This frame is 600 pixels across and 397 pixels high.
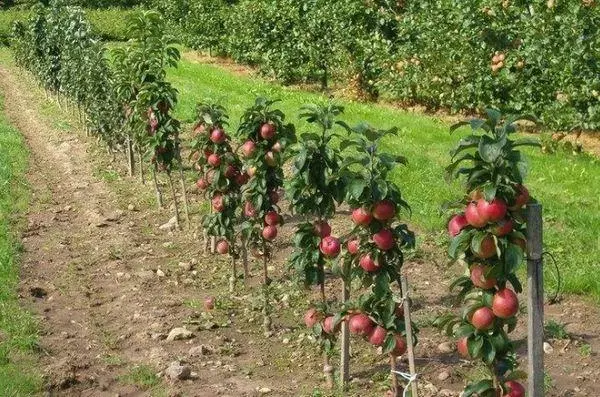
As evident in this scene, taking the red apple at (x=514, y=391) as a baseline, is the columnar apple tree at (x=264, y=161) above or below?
above

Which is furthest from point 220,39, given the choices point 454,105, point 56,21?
point 454,105

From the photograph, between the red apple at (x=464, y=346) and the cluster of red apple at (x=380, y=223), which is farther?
the cluster of red apple at (x=380, y=223)

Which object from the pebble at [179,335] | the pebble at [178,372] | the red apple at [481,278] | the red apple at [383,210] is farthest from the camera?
the pebble at [179,335]

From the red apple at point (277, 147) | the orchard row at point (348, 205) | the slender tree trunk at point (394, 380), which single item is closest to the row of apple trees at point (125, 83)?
the orchard row at point (348, 205)

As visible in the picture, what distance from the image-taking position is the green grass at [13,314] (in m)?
5.49

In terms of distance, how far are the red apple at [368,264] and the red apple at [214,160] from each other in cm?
264

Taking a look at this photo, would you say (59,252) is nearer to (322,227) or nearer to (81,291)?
(81,291)

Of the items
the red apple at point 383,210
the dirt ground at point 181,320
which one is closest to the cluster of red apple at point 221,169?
the dirt ground at point 181,320

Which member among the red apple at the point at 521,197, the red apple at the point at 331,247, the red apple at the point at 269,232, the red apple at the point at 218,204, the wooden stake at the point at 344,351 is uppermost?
the red apple at the point at 521,197

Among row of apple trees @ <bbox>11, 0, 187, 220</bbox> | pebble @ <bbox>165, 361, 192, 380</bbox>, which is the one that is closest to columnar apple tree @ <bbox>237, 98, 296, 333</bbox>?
pebble @ <bbox>165, 361, 192, 380</bbox>

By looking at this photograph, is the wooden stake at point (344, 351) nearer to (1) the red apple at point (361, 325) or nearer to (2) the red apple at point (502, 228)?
(1) the red apple at point (361, 325)

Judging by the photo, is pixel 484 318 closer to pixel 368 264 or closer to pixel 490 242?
pixel 490 242

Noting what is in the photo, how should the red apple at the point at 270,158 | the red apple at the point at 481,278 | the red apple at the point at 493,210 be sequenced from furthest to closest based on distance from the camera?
1. the red apple at the point at 270,158
2. the red apple at the point at 481,278
3. the red apple at the point at 493,210

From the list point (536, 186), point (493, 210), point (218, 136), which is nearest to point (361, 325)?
point (493, 210)
